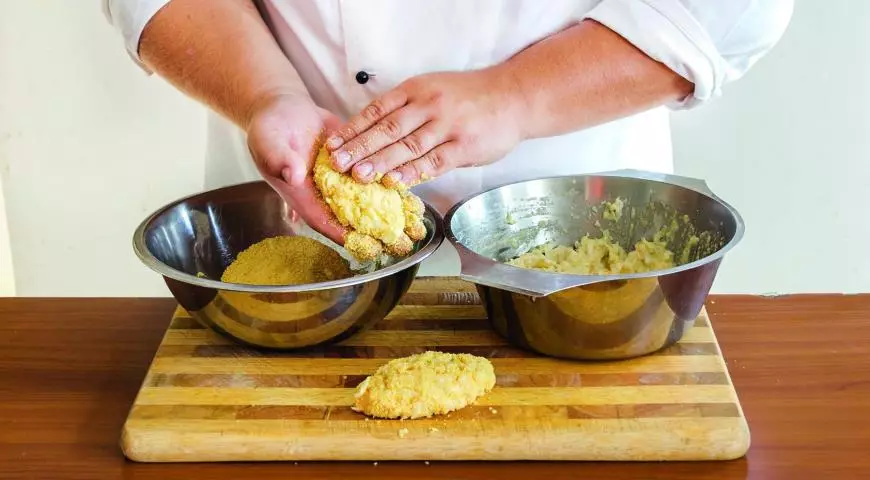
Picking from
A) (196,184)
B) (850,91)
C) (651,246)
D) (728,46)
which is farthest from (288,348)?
(850,91)

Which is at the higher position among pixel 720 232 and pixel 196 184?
pixel 720 232

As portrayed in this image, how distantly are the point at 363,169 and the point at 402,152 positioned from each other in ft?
0.17

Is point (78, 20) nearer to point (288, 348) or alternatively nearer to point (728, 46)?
point (288, 348)

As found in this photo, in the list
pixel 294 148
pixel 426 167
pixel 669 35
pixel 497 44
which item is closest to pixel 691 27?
pixel 669 35

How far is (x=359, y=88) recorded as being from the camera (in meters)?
1.13

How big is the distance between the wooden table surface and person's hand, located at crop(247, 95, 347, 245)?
0.23m

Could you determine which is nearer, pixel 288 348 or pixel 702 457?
pixel 702 457

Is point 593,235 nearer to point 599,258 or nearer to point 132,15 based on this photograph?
point 599,258

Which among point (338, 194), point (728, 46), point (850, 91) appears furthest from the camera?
point (850, 91)

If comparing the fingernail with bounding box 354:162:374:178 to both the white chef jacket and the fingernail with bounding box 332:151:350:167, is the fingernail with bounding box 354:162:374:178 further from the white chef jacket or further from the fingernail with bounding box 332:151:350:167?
the white chef jacket

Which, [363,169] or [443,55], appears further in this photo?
[443,55]

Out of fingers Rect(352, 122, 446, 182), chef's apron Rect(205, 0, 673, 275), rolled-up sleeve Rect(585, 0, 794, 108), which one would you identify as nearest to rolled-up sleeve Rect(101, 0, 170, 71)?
chef's apron Rect(205, 0, 673, 275)

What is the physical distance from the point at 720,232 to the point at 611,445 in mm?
315

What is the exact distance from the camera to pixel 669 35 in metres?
1.00
